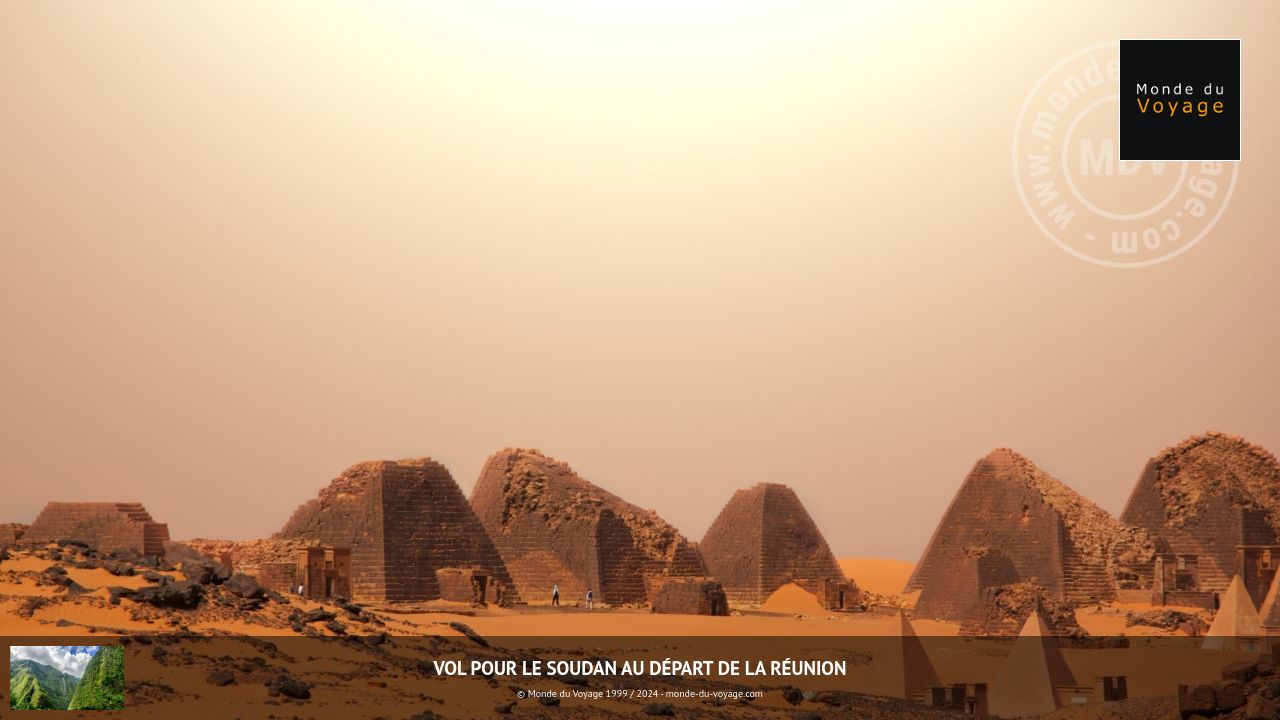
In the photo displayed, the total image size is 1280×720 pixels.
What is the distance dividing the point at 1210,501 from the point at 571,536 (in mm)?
24643

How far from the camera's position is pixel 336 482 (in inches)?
1446

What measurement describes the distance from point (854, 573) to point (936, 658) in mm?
50220

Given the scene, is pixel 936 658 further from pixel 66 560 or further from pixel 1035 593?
pixel 66 560

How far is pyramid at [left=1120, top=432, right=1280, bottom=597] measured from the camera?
51438 millimetres

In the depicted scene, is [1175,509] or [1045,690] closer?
[1045,690]

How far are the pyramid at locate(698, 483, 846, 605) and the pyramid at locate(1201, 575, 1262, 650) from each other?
55.1 ft

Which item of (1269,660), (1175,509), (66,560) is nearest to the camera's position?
(1269,660)

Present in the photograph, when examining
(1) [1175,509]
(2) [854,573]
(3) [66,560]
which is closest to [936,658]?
(3) [66,560]

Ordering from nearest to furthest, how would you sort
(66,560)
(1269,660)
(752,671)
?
1. (1269,660)
2. (66,560)
3. (752,671)

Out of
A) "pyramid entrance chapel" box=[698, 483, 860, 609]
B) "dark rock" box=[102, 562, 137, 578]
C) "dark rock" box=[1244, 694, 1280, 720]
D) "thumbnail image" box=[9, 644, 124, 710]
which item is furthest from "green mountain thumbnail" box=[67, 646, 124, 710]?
"pyramid entrance chapel" box=[698, 483, 860, 609]

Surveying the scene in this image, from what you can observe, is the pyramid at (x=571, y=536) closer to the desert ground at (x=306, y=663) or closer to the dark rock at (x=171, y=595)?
the desert ground at (x=306, y=663)

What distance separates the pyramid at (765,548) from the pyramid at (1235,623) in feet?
55.1

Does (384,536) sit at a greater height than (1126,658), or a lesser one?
greater

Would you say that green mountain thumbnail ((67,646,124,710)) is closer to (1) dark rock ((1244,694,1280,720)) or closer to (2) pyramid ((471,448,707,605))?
(1) dark rock ((1244,694,1280,720))
